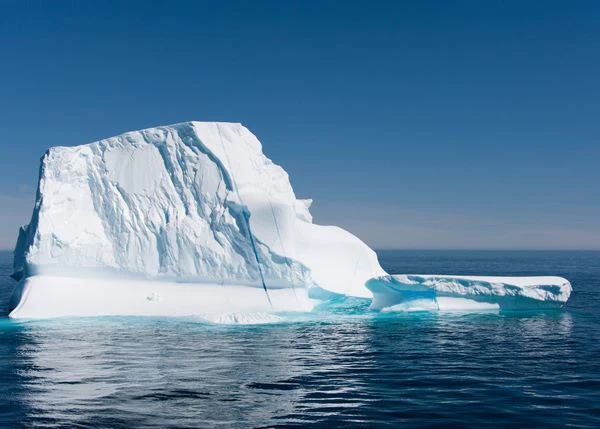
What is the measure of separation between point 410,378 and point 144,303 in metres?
15.3

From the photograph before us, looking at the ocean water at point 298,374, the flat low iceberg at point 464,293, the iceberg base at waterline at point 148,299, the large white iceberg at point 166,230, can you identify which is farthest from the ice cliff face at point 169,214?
the ocean water at point 298,374

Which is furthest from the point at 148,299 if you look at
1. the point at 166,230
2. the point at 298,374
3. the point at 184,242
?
the point at 298,374

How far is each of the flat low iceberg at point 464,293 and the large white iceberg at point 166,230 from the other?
2.98m

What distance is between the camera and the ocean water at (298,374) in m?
11.9

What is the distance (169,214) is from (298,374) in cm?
1530

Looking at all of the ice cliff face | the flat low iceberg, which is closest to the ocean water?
the flat low iceberg

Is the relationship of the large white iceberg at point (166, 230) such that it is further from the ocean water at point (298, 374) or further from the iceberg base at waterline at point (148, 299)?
the ocean water at point (298, 374)

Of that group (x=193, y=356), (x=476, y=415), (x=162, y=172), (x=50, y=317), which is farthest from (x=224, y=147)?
(x=476, y=415)

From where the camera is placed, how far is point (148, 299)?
27.1m

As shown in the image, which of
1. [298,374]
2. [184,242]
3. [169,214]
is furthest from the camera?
[169,214]

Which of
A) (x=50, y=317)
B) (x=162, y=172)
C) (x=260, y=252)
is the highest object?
(x=162, y=172)

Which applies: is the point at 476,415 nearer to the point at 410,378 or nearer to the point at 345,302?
the point at 410,378

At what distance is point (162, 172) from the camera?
1153 inches

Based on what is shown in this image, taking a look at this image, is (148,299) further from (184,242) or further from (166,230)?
(166,230)
